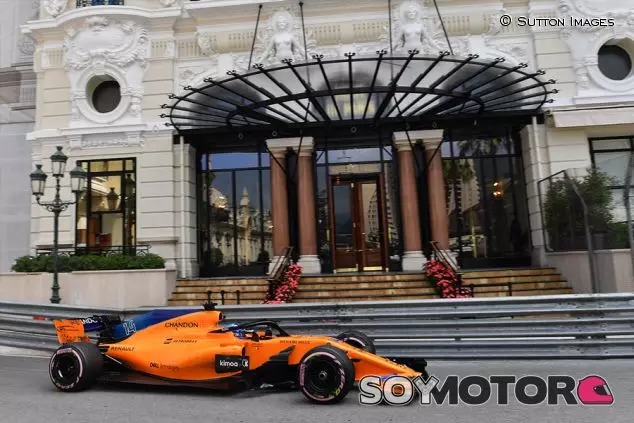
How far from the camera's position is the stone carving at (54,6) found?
16109 millimetres

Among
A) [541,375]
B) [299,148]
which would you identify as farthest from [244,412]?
[299,148]

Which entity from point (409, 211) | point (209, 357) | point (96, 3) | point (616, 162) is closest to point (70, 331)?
point (209, 357)

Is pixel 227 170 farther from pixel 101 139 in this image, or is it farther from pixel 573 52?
pixel 573 52

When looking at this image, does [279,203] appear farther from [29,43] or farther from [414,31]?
[29,43]

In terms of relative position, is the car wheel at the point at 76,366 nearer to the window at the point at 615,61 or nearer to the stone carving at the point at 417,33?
the stone carving at the point at 417,33

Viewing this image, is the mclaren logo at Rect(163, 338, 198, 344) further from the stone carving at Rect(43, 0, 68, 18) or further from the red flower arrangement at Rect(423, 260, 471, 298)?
the stone carving at Rect(43, 0, 68, 18)

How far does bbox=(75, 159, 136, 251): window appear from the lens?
602 inches

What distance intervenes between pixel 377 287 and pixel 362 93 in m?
4.92

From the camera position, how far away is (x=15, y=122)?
1725 cm

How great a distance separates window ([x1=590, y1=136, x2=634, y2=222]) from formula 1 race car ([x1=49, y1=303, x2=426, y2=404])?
22.7 feet

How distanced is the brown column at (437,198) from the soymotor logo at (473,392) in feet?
30.2

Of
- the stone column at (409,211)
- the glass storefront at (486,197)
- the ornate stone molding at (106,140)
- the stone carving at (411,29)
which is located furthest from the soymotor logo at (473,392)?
the ornate stone molding at (106,140)

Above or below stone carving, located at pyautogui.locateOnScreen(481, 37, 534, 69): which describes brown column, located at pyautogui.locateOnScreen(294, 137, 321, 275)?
below
